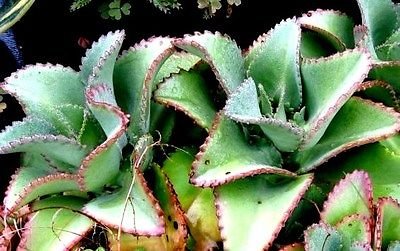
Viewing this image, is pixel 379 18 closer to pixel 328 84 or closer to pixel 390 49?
pixel 390 49

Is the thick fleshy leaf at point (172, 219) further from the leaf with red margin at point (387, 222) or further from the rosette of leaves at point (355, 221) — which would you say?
the leaf with red margin at point (387, 222)

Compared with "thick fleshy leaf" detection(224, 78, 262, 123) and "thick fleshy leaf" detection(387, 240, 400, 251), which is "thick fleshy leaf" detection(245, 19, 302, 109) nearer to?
"thick fleshy leaf" detection(224, 78, 262, 123)

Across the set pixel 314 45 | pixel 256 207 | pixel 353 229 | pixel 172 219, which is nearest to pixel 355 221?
pixel 353 229

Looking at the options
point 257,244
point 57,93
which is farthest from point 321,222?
point 57,93

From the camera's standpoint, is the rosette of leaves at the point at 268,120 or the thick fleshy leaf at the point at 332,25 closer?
the rosette of leaves at the point at 268,120

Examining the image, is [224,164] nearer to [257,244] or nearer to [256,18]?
[257,244]

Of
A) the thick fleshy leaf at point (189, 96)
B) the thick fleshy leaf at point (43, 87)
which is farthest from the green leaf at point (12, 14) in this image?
the thick fleshy leaf at point (189, 96)
